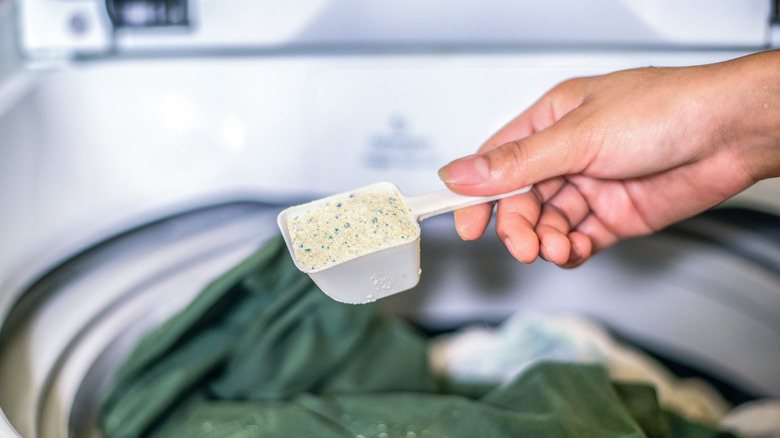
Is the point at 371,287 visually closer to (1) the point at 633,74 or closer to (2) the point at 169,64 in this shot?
(1) the point at 633,74

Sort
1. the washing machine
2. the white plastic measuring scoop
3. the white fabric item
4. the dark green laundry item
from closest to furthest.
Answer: the white plastic measuring scoop
the dark green laundry item
the washing machine
the white fabric item

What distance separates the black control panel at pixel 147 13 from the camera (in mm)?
744

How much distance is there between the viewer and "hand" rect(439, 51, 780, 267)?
531 mm

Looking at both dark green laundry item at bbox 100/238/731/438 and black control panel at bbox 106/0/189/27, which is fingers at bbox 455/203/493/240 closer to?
dark green laundry item at bbox 100/238/731/438

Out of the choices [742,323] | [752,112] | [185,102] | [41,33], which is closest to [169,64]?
[185,102]

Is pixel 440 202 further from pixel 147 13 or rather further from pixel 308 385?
pixel 147 13

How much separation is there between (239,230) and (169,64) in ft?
0.77

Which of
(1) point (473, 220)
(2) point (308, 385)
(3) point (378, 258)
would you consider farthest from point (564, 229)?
(2) point (308, 385)

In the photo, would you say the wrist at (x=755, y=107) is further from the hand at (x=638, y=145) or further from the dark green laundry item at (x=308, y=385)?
the dark green laundry item at (x=308, y=385)

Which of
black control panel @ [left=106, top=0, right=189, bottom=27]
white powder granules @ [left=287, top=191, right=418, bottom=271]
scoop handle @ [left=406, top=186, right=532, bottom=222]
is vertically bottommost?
white powder granules @ [left=287, top=191, right=418, bottom=271]

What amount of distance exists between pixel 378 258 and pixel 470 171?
116 millimetres

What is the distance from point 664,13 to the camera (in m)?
0.70

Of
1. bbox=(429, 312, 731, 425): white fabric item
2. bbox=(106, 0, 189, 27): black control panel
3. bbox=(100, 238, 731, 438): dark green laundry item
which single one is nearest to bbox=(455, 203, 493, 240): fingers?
bbox=(100, 238, 731, 438): dark green laundry item

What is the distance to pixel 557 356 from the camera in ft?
2.65
